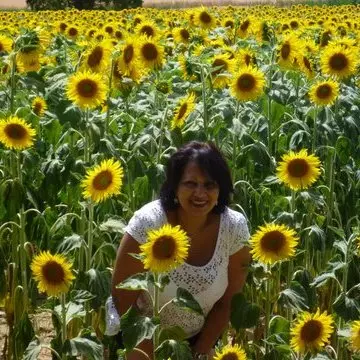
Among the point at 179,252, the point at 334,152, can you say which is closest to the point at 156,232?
the point at 179,252

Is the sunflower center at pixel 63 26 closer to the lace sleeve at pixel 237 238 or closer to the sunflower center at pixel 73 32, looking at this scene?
the sunflower center at pixel 73 32

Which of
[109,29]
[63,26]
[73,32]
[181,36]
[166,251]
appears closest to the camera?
[166,251]

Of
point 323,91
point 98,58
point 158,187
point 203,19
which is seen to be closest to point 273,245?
point 158,187

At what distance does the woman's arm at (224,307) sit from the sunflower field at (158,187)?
0.16ft

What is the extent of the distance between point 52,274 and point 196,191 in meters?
0.52

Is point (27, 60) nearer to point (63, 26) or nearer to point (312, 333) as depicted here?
point (312, 333)

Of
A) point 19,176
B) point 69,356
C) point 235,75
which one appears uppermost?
point 235,75

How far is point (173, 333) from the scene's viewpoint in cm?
352

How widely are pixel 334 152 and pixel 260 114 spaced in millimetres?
801

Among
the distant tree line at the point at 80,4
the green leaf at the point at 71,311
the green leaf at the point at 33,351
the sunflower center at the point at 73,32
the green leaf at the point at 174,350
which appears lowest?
the distant tree line at the point at 80,4

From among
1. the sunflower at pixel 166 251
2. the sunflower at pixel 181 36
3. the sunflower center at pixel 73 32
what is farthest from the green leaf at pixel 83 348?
the sunflower center at pixel 73 32

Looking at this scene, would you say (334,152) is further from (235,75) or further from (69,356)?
(69,356)

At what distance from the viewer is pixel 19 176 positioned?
4562 mm

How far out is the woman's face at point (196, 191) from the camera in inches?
147
